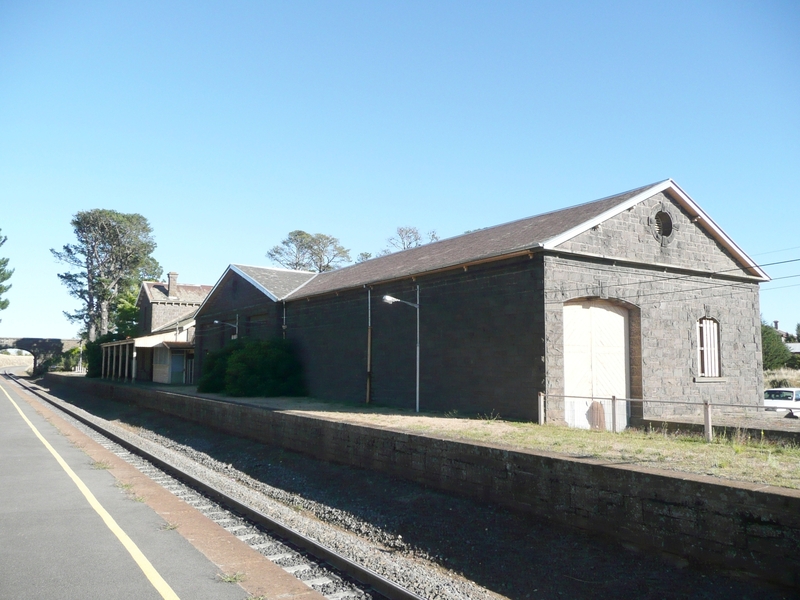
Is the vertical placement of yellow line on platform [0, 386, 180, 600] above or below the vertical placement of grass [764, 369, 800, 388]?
below

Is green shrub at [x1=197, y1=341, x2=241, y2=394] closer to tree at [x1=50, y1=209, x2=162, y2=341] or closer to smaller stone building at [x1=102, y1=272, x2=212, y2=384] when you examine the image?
smaller stone building at [x1=102, y1=272, x2=212, y2=384]

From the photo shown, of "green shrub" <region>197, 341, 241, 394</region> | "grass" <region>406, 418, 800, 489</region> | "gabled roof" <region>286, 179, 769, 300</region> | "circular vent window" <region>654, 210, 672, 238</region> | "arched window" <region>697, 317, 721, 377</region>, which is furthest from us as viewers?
"green shrub" <region>197, 341, 241, 394</region>

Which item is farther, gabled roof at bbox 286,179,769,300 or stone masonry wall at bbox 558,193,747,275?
stone masonry wall at bbox 558,193,747,275

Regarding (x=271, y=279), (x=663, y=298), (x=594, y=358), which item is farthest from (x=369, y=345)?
(x=271, y=279)

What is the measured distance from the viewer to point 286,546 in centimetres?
→ 776

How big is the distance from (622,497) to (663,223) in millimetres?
12488

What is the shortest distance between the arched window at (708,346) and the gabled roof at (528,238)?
253 centimetres

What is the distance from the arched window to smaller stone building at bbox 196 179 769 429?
0.16ft

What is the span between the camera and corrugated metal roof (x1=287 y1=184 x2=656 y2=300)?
1645 centimetres

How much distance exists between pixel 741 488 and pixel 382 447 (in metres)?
6.83

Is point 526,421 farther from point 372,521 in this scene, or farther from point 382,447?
point 372,521

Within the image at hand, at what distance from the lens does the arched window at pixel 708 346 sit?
17969mm

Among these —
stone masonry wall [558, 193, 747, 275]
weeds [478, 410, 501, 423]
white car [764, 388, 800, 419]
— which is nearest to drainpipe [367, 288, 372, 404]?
weeds [478, 410, 501, 423]

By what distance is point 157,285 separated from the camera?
168ft
